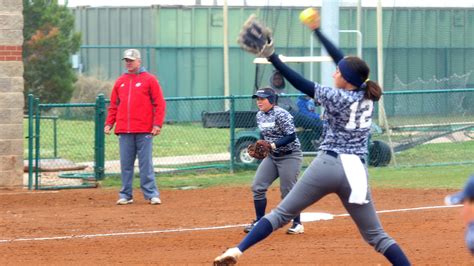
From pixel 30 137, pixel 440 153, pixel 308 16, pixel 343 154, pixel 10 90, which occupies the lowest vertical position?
pixel 440 153

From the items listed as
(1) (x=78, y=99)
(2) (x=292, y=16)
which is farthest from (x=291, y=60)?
(1) (x=78, y=99)

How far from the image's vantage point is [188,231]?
11.6 metres

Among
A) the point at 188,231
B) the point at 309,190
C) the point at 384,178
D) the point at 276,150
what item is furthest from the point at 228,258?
the point at 384,178

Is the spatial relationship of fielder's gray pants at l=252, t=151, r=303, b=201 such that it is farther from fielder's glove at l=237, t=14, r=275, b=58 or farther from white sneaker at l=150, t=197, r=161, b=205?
fielder's glove at l=237, t=14, r=275, b=58

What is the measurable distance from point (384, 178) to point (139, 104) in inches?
214

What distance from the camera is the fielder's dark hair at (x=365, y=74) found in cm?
759

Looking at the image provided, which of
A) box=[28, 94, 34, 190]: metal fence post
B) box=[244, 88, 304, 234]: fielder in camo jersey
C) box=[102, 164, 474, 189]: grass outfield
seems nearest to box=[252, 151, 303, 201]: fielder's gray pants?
box=[244, 88, 304, 234]: fielder in camo jersey

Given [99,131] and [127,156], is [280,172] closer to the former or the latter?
[127,156]

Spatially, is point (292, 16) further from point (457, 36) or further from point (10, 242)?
point (10, 242)

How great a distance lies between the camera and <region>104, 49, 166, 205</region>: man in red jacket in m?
13.9

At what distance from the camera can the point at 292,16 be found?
27203mm

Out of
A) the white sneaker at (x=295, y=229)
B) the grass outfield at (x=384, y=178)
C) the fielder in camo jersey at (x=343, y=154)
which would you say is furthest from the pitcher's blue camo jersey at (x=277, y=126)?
the grass outfield at (x=384, y=178)

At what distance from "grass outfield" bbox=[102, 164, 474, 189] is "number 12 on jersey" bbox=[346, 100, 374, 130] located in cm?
871

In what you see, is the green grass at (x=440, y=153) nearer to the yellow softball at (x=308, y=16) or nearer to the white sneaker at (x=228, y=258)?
the yellow softball at (x=308, y=16)
